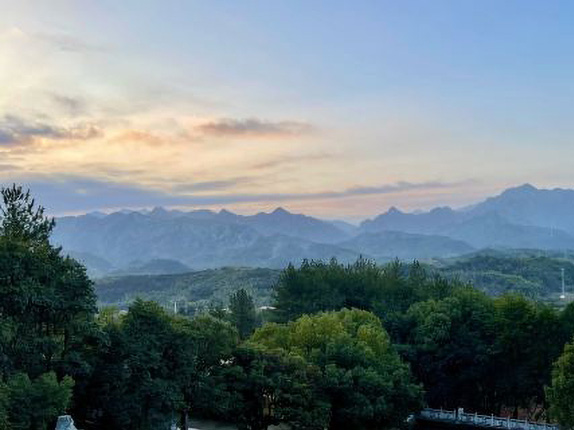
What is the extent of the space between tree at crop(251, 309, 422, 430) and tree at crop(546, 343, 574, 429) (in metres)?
9.06

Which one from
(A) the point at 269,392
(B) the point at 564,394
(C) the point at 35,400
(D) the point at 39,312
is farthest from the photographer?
(A) the point at 269,392

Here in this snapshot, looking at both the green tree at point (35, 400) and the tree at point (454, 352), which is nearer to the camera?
the green tree at point (35, 400)

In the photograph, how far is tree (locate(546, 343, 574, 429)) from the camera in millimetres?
33312

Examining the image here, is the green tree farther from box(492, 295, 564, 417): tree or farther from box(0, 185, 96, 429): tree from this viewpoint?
box(492, 295, 564, 417): tree

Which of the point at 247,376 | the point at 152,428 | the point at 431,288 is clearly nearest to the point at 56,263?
the point at 152,428

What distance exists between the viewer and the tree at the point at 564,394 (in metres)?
33.3

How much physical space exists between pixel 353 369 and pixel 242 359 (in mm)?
7442

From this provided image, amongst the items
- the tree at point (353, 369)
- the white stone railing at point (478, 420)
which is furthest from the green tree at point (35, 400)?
the white stone railing at point (478, 420)

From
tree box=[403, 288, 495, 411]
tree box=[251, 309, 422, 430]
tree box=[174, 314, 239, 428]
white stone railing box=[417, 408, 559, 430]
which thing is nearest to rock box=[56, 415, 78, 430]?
tree box=[174, 314, 239, 428]

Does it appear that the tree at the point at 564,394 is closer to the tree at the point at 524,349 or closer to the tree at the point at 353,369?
the tree at the point at 353,369

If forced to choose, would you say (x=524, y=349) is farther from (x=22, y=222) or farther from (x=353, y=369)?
(x=22, y=222)

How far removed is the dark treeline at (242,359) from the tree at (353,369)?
0.09 meters

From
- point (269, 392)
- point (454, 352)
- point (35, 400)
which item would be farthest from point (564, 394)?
point (35, 400)

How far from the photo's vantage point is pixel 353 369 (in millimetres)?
39000
